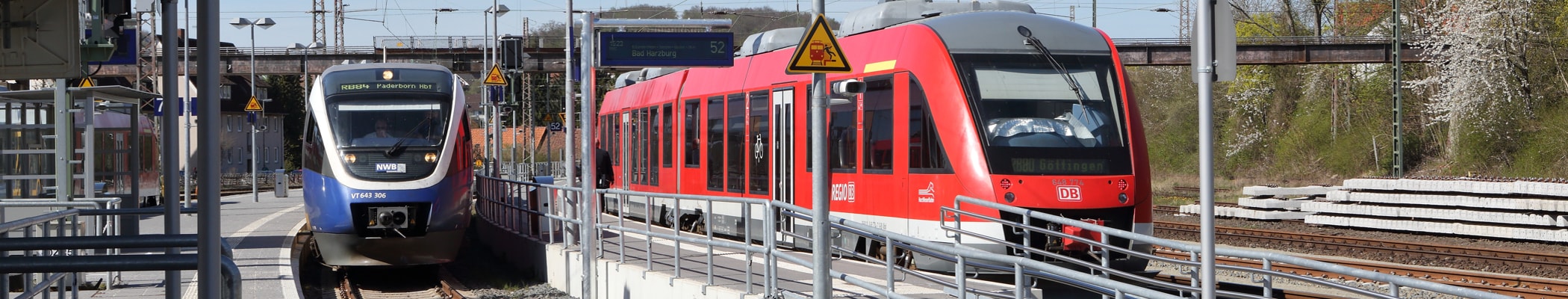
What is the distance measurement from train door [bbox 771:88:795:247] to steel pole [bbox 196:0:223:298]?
1028cm

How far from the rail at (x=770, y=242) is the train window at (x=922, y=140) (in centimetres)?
97

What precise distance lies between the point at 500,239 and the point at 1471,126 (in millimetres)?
26139

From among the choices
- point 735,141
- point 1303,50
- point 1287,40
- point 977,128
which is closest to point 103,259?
point 977,128

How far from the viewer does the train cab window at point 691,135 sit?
57.8 feet

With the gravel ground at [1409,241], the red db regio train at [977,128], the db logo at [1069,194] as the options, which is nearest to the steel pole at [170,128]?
the red db regio train at [977,128]

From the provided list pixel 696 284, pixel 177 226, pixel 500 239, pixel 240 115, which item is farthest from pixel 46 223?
pixel 240 115

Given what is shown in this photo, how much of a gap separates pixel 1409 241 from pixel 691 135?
431 inches

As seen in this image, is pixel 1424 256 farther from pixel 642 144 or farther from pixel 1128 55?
pixel 1128 55

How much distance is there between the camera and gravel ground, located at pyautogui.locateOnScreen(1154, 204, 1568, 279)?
54.2 feet

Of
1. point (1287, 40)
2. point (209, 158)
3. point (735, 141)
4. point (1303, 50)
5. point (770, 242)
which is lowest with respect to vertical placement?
point (770, 242)

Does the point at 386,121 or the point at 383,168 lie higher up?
the point at 386,121

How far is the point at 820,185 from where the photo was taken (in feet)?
27.2

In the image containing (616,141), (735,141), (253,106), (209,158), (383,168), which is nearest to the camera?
(209,158)

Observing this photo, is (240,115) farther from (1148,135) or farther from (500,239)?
(500,239)
